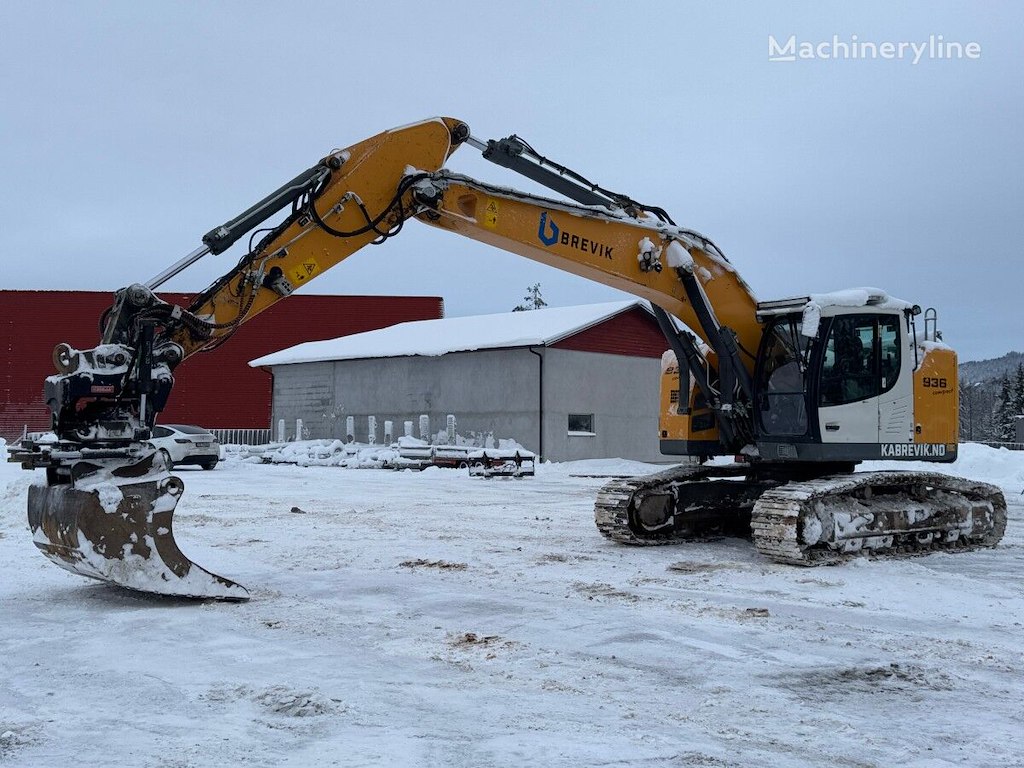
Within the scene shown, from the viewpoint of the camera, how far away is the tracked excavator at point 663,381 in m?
7.14

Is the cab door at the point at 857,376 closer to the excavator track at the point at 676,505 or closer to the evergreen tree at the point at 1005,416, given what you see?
the excavator track at the point at 676,505

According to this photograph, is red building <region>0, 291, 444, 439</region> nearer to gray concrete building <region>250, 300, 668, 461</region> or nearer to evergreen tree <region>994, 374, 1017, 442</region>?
gray concrete building <region>250, 300, 668, 461</region>

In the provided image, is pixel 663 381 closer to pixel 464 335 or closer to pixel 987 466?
pixel 987 466

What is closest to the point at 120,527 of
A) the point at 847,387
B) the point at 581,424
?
the point at 847,387

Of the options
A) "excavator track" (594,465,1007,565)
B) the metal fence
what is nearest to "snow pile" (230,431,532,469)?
the metal fence

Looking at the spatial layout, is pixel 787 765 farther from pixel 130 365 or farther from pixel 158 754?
pixel 130 365

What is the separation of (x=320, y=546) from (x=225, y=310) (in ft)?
11.8

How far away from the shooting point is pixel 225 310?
26.6 feet

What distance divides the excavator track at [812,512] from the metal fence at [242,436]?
32629 millimetres

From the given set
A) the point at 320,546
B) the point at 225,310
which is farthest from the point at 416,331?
the point at 225,310

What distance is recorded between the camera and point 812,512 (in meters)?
9.66

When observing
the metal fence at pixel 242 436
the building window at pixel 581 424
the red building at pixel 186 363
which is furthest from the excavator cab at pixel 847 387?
the red building at pixel 186 363

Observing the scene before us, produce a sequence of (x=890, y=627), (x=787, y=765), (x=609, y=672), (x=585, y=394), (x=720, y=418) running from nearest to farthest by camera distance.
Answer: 1. (x=787, y=765)
2. (x=609, y=672)
3. (x=890, y=627)
4. (x=720, y=418)
5. (x=585, y=394)

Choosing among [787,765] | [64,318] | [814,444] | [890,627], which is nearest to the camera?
[787,765]
